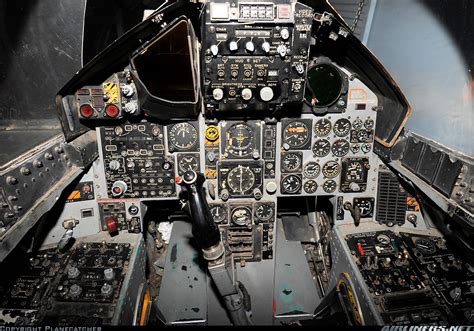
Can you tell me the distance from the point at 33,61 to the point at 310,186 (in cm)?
331

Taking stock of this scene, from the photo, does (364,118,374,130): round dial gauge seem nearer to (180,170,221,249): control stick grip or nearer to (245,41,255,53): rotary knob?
(245,41,255,53): rotary knob

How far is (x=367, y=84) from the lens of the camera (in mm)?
4000

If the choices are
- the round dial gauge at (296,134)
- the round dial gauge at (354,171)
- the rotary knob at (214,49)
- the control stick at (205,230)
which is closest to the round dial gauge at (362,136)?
the round dial gauge at (354,171)

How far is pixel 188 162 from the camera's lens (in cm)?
409

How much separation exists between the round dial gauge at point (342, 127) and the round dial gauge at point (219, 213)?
1.69 m

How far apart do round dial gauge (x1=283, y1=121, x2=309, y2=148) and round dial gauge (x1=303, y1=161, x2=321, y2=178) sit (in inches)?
11.2

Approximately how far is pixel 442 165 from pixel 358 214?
4.34 feet

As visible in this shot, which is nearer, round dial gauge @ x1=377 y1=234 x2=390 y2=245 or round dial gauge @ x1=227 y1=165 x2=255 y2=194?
round dial gauge @ x1=377 y1=234 x2=390 y2=245

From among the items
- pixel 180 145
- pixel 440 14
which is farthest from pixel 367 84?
pixel 180 145

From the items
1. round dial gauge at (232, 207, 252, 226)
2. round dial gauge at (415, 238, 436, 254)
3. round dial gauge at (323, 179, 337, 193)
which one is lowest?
round dial gauge at (415, 238, 436, 254)

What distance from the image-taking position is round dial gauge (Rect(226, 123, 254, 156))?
401 cm

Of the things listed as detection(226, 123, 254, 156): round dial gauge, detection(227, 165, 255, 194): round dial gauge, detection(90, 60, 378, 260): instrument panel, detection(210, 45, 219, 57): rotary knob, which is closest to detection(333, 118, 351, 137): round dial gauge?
detection(90, 60, 378, 260): instrument panel

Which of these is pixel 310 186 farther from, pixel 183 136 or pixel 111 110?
pixel 111 110

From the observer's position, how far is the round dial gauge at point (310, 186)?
4.27 m
